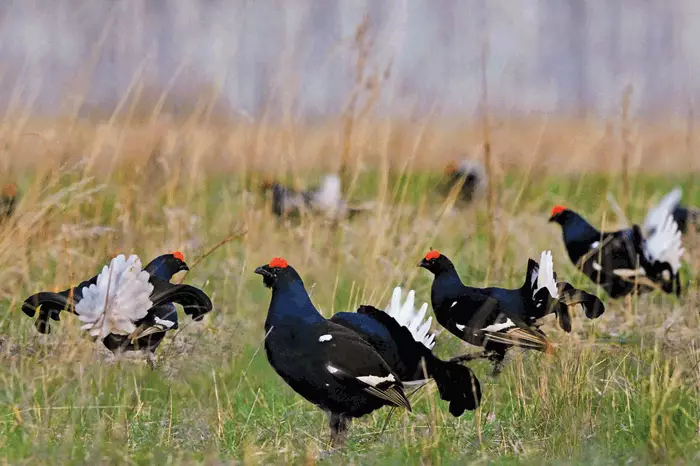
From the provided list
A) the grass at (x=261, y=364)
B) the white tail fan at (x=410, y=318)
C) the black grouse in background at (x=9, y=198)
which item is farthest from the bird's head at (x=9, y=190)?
the white tail fan at (x=410, y=318)

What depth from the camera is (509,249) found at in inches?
267

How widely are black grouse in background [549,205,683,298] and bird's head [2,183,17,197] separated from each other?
3.22 meters

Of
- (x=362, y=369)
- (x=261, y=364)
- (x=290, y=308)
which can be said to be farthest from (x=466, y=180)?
(x=362, y=369)

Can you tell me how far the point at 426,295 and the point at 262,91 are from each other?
4.91 feet

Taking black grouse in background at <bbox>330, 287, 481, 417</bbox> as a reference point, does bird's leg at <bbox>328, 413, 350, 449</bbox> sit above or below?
below

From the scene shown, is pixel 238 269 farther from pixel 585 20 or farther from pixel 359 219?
pixel 585 20

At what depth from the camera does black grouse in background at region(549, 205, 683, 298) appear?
596 centimetres

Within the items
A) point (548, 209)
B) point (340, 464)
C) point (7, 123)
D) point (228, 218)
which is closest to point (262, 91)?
point (228, 218)

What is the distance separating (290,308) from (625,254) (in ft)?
9.72

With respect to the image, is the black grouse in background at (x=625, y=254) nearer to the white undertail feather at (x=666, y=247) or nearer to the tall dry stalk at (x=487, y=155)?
the white undertail feather at (x=666, y=247)

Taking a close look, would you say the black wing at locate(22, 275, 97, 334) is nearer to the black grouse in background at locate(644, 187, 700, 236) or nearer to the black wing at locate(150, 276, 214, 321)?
the black wing at locate(150, 276, 214, 321)

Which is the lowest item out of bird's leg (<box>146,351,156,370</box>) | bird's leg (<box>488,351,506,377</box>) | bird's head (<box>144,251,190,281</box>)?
bird's leg (<box>146,351,156,370</box>)

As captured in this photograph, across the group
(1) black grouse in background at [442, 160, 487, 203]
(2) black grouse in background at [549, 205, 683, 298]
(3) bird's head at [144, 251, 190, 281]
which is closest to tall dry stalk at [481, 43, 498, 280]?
(2) black grouse in background at [549, 205, 683, 298]

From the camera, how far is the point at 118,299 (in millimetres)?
4309
